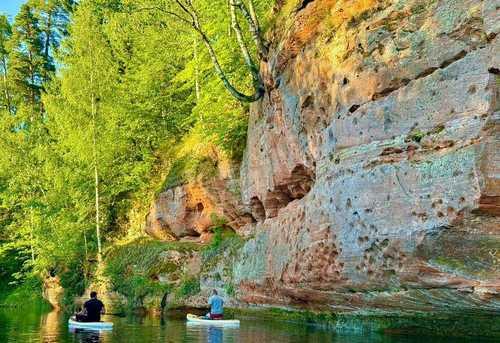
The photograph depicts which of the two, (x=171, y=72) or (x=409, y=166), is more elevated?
(x=171, y=72)

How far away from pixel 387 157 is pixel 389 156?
0.17ft

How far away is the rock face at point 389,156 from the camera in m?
10.7

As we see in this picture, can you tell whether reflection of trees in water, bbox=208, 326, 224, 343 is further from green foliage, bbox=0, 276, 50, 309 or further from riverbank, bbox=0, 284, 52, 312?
green foliage, bbox=0, 276, 50, 309

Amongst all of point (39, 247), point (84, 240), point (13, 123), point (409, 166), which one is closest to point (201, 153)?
point (84, 240)

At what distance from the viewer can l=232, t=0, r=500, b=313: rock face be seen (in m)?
10.7

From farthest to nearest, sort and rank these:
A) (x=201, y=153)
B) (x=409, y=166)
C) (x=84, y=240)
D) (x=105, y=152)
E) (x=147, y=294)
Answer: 1. (x=84, y=240)
2. (x=105, y=152)
3. (x=201, y=153)
4. (x=147, y=294)
5. (x=409, y=166)

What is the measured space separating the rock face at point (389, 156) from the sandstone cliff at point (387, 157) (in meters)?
0.03

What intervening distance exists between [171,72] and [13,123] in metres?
15.4

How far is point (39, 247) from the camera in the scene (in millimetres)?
33062

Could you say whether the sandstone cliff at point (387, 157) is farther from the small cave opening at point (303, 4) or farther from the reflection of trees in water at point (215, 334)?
the reflection of trees in water at point (215, 334)

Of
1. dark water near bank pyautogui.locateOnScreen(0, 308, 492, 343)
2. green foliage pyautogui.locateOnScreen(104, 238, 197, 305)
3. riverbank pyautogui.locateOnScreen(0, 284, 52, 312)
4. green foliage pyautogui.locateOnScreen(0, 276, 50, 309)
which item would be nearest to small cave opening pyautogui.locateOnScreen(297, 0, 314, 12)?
dark water near bank pyautogui.locateOnScreen(0, 308, 492, 343)

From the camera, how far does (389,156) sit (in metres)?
12.5

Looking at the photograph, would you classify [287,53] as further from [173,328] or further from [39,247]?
[39,247]

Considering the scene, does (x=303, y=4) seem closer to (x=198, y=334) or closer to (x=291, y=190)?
(x=291, y=190)
